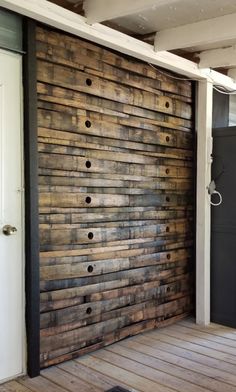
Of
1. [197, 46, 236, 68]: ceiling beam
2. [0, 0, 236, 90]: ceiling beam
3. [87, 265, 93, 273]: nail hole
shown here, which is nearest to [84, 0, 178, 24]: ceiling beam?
[0, 0, 236, 90]: ceiling beam

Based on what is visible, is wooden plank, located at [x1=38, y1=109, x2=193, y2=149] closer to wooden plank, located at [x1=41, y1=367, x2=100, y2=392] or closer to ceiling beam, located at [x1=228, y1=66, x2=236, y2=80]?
ceiling beam, located at [x1=228, y1=66, x2=236, y2=80]

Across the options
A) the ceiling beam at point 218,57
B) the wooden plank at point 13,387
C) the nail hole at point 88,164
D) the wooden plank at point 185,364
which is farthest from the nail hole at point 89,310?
the ceiling beam at point 218,57

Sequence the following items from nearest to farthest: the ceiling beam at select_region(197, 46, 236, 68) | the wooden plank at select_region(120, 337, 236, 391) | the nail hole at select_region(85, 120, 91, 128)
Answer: the wooden plank at select_region(120, 337, 236, 391) < the nail hole at select_region(85, 120, 91, 128) < the ceiling beam at select_region(197, 46, 236, 68)

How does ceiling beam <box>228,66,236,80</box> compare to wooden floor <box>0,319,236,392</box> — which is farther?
ceiling beam <box>228,66,236,80</box>

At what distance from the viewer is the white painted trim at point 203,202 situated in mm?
3844

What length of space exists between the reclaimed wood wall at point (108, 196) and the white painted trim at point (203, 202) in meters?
0.16

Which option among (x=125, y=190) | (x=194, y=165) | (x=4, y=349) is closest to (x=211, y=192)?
(x=194, y=165)

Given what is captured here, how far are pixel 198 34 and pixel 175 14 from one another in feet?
0.75

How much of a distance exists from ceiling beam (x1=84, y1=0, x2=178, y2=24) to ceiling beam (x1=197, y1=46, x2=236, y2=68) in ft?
3.59

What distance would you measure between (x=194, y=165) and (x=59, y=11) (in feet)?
6.63

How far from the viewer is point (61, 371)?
283cm

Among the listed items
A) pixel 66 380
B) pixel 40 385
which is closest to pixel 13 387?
pixel 40 385

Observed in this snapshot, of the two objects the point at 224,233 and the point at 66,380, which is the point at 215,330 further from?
the point at 66,380

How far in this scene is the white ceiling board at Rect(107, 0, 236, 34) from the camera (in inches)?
111
